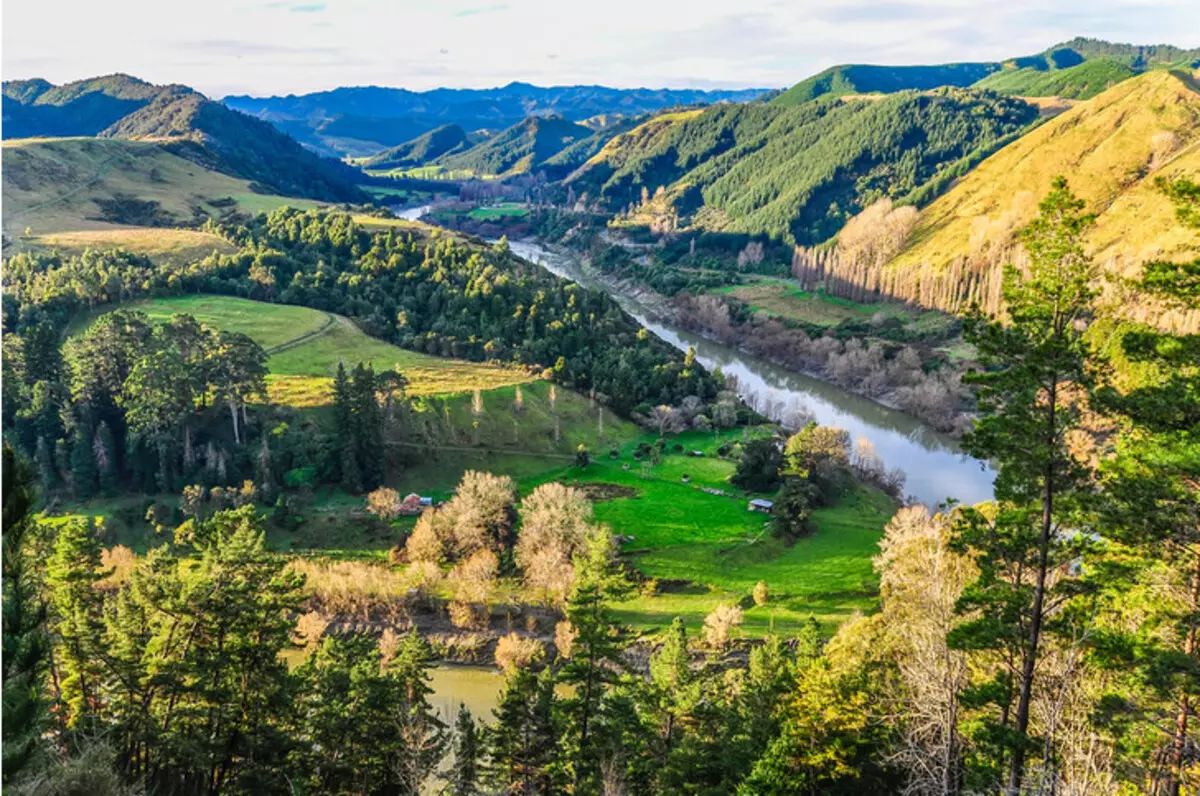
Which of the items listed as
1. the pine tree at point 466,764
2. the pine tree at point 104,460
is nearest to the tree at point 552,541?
the pine tree at point 466,764

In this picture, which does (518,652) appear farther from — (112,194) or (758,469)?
(112,194)

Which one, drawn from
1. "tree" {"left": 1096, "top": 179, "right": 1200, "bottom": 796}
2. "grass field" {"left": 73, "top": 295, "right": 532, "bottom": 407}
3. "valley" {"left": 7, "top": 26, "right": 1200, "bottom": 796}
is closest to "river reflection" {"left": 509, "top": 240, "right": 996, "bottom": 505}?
"valley" {"left": 7, "top": 26, "right": 1200, "bottom": 796}

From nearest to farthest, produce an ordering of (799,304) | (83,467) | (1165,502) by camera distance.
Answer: (1165,502) < (83,467) < (799,304)

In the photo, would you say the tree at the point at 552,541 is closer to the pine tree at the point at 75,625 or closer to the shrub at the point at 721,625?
the shrub at the point at 721,625

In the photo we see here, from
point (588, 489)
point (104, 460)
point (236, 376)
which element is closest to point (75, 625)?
point (104, 460)

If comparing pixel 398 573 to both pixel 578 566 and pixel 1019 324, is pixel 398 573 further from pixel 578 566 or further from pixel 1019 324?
pixel 1019 324

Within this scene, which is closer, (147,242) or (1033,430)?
(1033,430)
